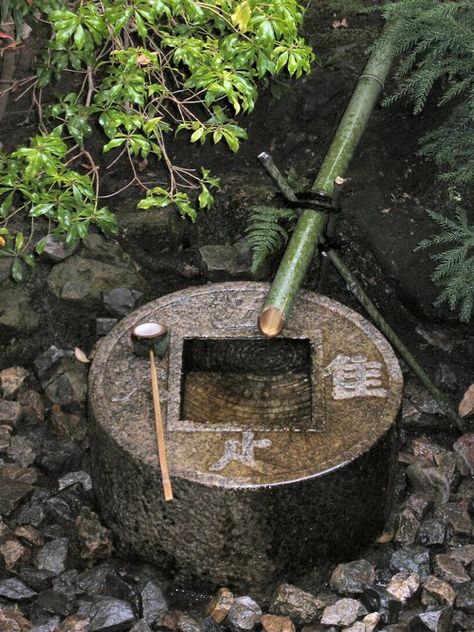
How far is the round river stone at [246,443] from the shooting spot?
323 cm

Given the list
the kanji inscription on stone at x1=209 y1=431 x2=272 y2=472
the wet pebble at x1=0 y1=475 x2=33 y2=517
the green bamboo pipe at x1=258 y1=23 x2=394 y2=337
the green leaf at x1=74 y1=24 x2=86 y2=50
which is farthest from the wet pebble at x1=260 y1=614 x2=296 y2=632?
the green leaf at x1=74 y1=24 x2=86 y2=50

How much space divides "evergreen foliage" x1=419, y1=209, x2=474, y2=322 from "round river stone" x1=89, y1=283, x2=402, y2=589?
0.56 meters

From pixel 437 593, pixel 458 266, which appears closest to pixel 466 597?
pixel 437 593

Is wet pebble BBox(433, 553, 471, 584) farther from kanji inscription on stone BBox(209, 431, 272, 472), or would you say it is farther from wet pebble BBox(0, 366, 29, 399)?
wet pebble BBox(0, 366, 29, 399)

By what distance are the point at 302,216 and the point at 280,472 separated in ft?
4.76

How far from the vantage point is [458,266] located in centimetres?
421

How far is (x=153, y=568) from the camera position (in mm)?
3529

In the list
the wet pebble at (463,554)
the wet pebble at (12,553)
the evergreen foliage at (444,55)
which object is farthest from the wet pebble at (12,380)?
the evergreen foliage at (444,55)

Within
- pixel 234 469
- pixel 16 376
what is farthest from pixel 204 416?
pixel 16 376

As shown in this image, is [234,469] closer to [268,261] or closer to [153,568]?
[153,568]

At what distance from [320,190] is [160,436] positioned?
1614 millimetres

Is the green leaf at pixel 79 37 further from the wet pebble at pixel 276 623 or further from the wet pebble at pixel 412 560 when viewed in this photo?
the wet pebble at pixel 412 560

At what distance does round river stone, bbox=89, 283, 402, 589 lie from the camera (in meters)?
3.23

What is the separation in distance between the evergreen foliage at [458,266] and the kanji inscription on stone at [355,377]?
A: 696 millimetres
